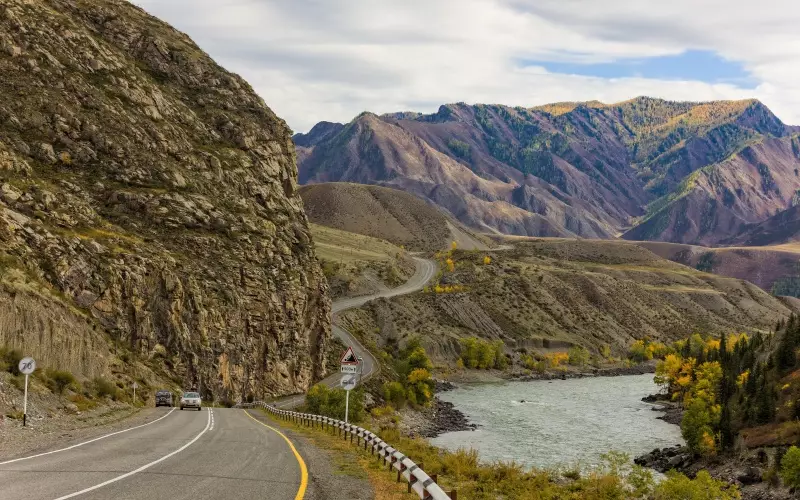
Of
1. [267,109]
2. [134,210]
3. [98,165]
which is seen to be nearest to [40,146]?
[98,165]

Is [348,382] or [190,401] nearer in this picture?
[348,382]

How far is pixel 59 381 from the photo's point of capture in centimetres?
4078

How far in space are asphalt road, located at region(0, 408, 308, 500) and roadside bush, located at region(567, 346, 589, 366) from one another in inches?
6091

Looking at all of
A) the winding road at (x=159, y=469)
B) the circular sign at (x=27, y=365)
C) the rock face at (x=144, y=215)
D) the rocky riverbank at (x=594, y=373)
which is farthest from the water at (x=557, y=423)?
the circular sign at (x=27, y=365)

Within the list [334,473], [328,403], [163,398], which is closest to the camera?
[334,473]

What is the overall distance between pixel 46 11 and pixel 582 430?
250ft

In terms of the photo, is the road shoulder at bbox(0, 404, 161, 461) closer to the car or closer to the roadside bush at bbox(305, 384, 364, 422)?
the car

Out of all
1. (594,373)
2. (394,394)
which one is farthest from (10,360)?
(594,373)

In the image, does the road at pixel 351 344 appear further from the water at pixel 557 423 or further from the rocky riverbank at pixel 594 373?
the rocky riverbank at pixel 594 373

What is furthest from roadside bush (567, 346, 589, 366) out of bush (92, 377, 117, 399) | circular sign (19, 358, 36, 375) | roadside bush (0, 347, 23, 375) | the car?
circular sign (19, 358, 36, 375)

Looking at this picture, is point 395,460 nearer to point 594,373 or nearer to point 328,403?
point 328,403

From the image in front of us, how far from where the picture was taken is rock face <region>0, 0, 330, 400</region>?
56781mm

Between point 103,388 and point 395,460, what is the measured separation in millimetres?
33122

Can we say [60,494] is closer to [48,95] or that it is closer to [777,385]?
[48,95]
